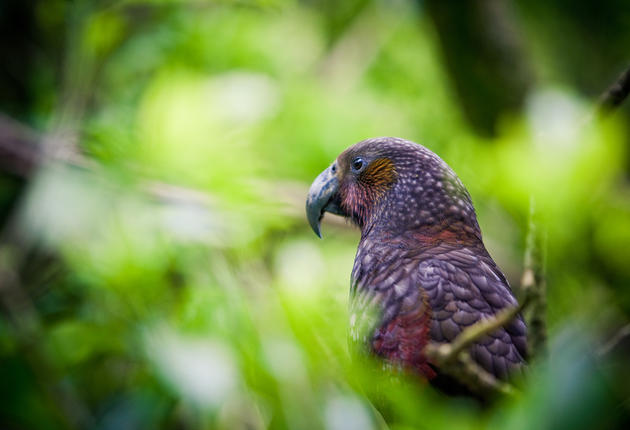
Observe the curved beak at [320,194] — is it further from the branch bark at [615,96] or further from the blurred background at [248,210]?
the branch bark at [615,96]

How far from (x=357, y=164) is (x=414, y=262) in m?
0.16

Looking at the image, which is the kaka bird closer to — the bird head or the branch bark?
the bird head

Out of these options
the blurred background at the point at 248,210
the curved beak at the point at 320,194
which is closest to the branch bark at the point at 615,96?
the blurred background at the point at 248,210

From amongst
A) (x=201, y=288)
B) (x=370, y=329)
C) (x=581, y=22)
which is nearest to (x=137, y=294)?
(x=201, y=288)

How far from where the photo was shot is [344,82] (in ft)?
9.97

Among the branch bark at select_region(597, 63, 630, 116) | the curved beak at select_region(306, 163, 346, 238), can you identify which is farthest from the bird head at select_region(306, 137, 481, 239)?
the branch bark at select_region(597, 63, 630, 116)

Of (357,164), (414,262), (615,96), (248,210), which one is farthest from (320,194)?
(248,210)

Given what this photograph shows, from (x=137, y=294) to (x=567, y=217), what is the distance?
3.05ft

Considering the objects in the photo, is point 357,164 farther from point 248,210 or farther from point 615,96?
point 248,210

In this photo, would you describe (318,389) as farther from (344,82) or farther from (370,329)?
(344,82)

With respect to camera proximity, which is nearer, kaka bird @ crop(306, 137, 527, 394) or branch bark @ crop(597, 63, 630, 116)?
branch bark @ crop(597, 63, 630, 116)

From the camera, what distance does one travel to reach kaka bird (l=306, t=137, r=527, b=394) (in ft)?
1.87

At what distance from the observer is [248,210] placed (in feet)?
4.52

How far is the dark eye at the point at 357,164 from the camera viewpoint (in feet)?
2.34
